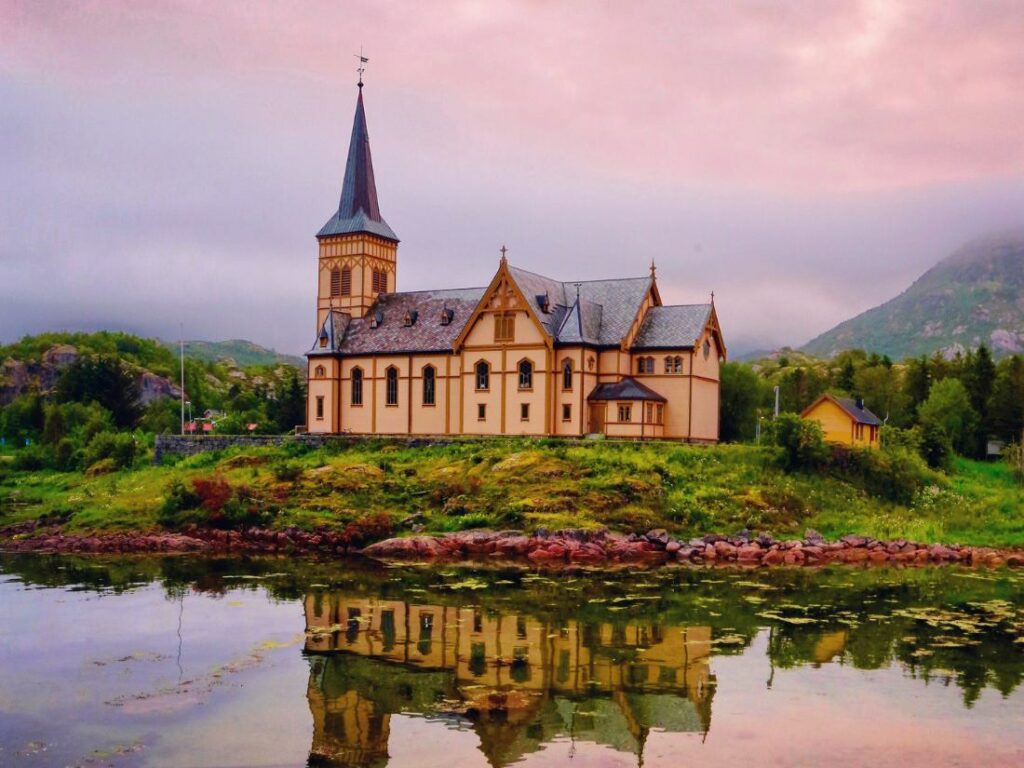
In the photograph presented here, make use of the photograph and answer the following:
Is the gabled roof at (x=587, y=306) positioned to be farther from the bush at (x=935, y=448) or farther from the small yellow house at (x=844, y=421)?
the bush at (x=935, y=448)

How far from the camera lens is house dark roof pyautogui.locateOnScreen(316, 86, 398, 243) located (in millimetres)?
68812

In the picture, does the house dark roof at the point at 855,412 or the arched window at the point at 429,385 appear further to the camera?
the arched window at the point at 429,385

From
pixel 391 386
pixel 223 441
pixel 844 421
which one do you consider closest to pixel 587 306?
pixel 391 386

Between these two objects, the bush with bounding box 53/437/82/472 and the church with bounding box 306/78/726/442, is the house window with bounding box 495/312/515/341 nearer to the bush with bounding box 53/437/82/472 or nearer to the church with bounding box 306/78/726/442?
the church with bounding box 306/78/726/442

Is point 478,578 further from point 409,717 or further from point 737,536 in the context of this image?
point 409,717

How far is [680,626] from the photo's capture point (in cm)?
2808

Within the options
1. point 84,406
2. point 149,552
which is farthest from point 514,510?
point 84,406

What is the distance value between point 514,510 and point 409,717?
26.2m

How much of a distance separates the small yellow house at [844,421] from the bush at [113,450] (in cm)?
4177

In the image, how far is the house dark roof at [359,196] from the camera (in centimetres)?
6881

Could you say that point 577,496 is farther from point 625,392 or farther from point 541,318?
point 541,318

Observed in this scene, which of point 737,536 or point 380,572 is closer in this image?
point 380,572

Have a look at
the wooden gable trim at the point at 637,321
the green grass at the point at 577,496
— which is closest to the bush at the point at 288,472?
the green grass at the point at 577,496

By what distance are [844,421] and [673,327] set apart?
35.0ft
